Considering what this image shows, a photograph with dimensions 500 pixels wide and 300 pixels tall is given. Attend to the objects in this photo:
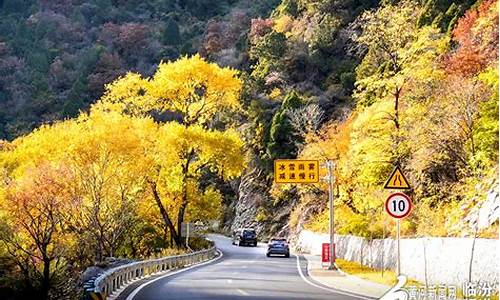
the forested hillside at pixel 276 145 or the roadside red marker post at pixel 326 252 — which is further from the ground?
the forested hillside at pixel 276 145

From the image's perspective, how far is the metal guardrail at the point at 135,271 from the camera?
18.0m

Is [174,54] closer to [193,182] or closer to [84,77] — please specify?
[84,77]

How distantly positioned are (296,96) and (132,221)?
2841 cm

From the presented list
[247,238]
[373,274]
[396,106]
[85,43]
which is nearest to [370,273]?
[373,274]

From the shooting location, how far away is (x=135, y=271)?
28.1 m

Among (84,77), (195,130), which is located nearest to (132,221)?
(195,130)

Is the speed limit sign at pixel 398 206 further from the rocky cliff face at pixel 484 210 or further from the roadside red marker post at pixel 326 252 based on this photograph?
the roadside red marker post at pixel 326 252

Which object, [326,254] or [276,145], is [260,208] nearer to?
[276,145]

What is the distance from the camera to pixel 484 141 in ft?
90.6

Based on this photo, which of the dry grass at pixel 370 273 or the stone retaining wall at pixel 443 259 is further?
the dry grass at pixel 370 273

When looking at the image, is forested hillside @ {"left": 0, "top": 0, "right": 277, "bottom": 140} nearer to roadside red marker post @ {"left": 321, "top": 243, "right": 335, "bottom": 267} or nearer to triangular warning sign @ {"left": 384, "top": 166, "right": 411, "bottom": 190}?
roadside red marker post @ {"left": 321, "top": 243, "right": 335, "bottom": 267}

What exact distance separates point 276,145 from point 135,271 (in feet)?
139

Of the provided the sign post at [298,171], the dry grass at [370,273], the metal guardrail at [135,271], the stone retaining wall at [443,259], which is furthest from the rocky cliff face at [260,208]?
the stone retaining wall at [443,259]

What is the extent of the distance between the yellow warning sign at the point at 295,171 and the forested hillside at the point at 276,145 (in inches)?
110
